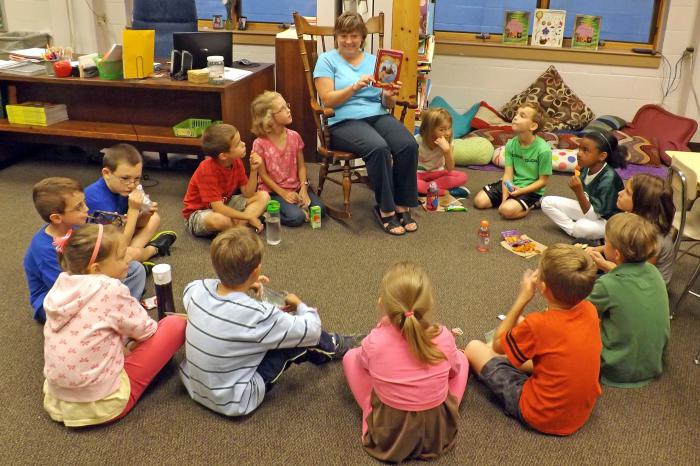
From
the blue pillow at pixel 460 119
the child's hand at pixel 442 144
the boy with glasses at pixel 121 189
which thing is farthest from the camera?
the blue pillow at pixel 460 119

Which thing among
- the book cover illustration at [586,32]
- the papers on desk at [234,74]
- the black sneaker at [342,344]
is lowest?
the black sneaker at [342,344]

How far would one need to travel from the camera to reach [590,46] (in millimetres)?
5434

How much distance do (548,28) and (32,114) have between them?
4187 millimetres

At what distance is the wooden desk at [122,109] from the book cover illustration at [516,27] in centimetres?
221

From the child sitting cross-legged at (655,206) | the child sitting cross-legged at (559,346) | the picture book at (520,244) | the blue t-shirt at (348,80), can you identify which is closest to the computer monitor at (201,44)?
the blue t-shirt at (348,80)

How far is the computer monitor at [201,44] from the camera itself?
Answer: 4086mm

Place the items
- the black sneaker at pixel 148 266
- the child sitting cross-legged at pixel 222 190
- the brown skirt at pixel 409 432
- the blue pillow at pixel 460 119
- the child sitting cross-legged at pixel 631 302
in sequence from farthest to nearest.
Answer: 1. the blue pillow at pixel 460 119
2. the child sitting cross-legged at pixel 222 190
3. the black sneaker at pixel 148 266
4. the child sitting cross-legged at pixel 631 302
5. the brown skirt at pixel 409 432

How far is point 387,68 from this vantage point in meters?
3.60

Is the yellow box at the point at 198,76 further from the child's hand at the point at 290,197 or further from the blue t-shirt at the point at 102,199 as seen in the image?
the blue t-shirt at the point at 102,199

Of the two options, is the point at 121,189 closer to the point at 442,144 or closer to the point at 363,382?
the point at 363,382

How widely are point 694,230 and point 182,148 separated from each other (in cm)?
327

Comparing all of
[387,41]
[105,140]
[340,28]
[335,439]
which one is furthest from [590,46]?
[335,439]

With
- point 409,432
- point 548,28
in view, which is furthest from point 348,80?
point 548,28

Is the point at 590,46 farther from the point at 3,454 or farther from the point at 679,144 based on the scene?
the point at 3,454
